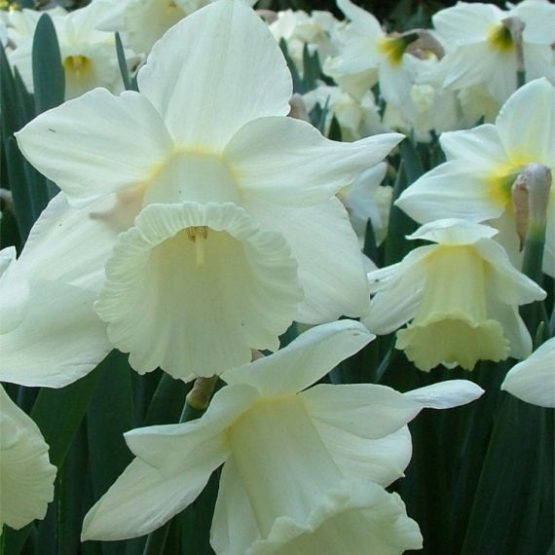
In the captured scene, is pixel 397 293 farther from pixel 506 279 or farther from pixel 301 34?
pixel 301 34

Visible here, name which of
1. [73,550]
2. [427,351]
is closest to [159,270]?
[73,550]

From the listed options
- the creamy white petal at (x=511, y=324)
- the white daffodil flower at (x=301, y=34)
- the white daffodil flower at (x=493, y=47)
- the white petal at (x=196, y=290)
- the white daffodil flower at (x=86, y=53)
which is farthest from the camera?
the white daffodil flower at (x=301, y=34)

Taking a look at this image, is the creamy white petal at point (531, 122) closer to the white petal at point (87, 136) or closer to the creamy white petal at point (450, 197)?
the creamy white petal at point (450, 197)

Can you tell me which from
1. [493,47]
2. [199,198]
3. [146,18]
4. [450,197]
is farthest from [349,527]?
[493,47]

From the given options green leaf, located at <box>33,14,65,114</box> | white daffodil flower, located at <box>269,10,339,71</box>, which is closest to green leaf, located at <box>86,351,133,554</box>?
green leaf, located at <box>33,14,65,114</box>

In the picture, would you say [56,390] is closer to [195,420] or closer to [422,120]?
[195,420]

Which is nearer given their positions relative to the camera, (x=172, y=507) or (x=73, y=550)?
(x=172, y=507)

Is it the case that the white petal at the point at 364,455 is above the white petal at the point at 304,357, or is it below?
below

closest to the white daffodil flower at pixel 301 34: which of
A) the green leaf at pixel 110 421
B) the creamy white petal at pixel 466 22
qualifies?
the creamy white petal at pixel 466 22
